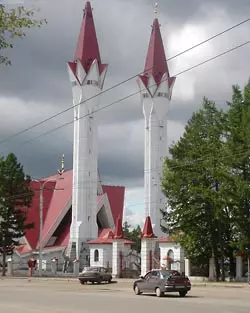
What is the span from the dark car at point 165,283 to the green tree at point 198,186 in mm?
15836

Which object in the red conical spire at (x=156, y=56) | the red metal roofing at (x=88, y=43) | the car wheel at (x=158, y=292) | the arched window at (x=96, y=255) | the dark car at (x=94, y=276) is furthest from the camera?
the red conical spire at (x=156, y=56)

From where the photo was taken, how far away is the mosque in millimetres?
70562

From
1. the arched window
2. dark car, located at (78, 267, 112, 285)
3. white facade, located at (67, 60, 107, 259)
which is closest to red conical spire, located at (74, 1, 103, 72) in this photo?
white facade, located at (67, 60, 107, 259)

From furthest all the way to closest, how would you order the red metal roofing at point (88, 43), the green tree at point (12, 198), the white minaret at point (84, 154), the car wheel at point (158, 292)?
the red metal roofing at point (88, 43) → the white minaret at point (84, 154) → the green tree at point (12, 198) → the car wheel at point (158, 292)

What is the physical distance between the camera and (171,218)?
Answer: 46750 mm

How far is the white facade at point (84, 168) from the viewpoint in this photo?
7044 centimetres

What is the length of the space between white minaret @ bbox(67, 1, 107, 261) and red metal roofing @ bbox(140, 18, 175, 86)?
7759 mm

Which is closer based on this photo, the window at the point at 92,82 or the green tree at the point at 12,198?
the green tree at the point at 12,198

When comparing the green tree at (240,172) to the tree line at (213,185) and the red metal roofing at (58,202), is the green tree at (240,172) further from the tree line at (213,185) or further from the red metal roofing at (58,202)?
the red metal roofing at (58,202)

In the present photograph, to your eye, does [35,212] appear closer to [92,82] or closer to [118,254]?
[92,82]

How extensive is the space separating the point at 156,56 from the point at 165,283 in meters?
54.9

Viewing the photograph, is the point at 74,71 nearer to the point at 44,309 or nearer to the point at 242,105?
the point at 242,105

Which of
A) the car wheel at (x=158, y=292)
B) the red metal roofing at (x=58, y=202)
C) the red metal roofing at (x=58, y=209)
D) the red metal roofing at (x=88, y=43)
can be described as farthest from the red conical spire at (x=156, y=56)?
the car wheel at (x=158, y=292)

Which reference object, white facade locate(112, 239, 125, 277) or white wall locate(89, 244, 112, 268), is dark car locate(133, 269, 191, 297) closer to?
white facade locate(112, 239, 125, 277)
